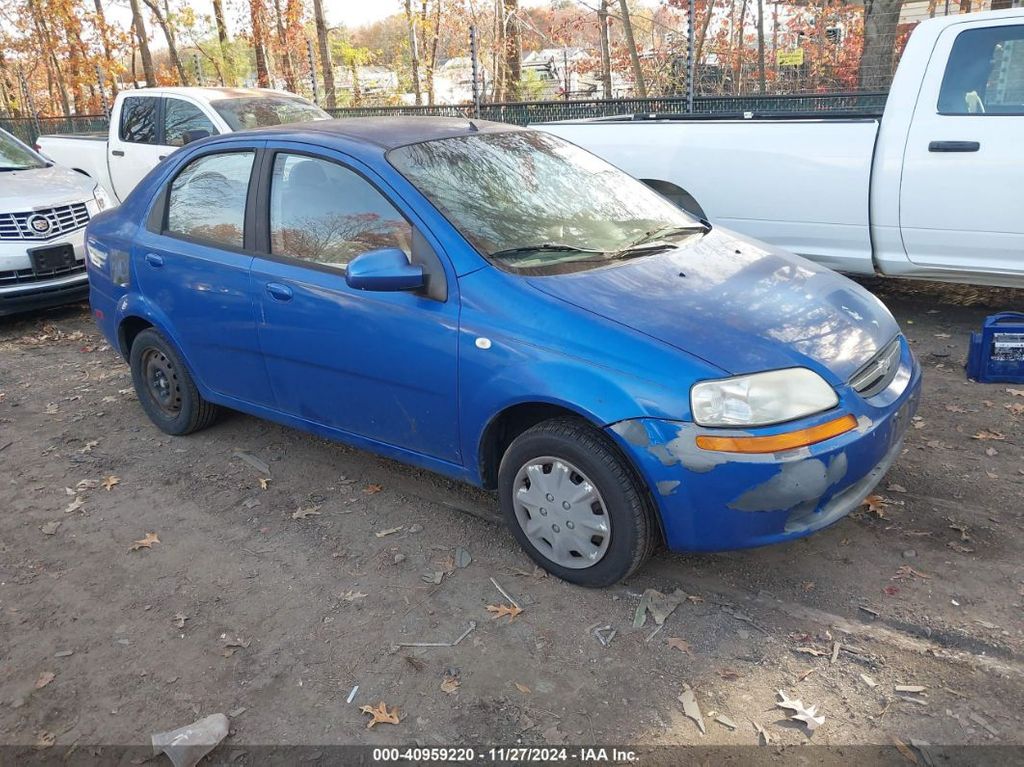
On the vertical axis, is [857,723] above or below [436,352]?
below

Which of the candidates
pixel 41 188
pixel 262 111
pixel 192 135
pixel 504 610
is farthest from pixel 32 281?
pixel 504 610

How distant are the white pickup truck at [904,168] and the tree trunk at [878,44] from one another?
4.05 m

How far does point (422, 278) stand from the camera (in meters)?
3.27

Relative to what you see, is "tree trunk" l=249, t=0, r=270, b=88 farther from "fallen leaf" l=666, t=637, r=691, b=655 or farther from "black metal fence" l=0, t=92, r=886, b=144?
"fallen leaf" l=666, t=637, r=691, b=655

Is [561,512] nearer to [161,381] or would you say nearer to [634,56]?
[161,381]

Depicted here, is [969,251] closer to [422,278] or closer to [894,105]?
[894,105]

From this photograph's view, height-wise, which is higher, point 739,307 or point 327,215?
point 327,215

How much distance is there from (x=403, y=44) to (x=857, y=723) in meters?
27.5

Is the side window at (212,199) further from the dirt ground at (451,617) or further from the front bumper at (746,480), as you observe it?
the front bumper at (746,480)

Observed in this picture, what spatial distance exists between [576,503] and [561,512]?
9cm

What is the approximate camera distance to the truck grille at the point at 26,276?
7.12 meters

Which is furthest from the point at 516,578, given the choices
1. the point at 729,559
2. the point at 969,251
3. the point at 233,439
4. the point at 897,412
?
the point at 969,251

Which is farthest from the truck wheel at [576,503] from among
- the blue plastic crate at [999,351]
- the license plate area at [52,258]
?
the license plate area at [52,258]

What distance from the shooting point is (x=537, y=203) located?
3.73 m
